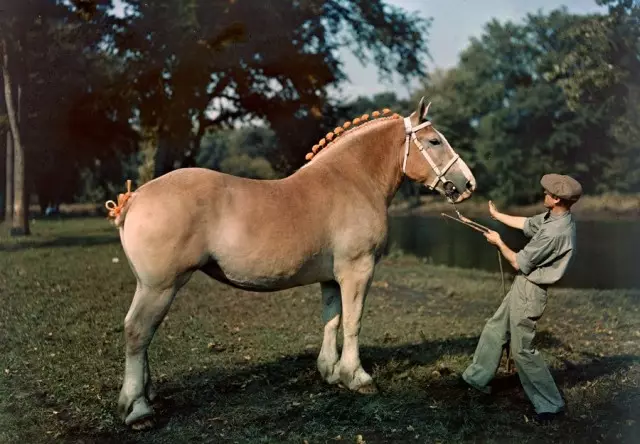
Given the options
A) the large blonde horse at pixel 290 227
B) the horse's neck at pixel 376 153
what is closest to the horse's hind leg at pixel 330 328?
the large blonde horse at pixel 290 227

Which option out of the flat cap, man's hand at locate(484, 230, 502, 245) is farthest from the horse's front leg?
the flat cap

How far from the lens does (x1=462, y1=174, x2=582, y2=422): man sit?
387 cm

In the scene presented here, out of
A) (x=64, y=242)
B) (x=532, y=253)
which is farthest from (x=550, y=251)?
(x=64, y=242)

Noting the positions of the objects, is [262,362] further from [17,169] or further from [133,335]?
[17,169]

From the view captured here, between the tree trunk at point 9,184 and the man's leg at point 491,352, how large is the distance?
5.21 m

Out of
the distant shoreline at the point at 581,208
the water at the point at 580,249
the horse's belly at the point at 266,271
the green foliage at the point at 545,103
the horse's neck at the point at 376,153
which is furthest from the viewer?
the water at the point at 580,249

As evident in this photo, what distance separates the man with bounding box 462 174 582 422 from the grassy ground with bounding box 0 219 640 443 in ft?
0.74

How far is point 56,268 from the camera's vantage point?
7.09 metres

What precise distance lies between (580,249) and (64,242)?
10.4 metres

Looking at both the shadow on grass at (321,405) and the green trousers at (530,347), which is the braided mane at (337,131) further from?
the shadow on grass at (321,405)

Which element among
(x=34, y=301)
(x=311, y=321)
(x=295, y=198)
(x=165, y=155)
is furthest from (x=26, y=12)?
(x=311, y=321)

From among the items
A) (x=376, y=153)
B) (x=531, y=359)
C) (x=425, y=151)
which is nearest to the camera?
(x=531, y=359)

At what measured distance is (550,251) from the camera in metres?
3.89

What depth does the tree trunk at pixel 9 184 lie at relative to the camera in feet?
19.6
